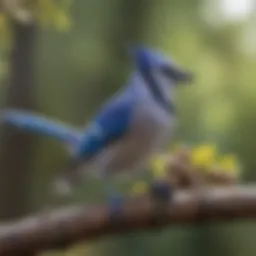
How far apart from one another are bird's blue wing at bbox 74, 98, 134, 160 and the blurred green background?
0.02m

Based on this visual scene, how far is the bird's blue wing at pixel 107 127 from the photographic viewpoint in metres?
0.95

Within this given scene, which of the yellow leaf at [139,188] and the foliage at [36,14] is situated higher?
the foliage at [36,14]

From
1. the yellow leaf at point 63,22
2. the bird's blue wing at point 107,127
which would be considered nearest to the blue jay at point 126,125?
the bird's blue wing at point 107,127

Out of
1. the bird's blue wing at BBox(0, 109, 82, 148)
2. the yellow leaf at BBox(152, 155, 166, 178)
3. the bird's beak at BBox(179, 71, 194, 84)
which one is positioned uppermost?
the bird's beak at BBox(179, 71, 194, 84)

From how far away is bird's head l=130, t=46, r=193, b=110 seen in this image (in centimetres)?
96

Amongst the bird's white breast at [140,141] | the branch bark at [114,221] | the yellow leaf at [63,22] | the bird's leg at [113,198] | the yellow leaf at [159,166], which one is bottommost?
the branch bark at [114,221]

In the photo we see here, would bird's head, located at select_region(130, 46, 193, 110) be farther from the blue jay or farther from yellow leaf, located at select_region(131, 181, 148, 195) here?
yellow leaf, located at select_region(131, 181, 148, 195)

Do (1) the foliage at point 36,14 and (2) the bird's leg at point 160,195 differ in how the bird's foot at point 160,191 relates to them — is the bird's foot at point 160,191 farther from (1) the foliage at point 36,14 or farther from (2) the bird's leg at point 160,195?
(1) the foliage at point 36,14

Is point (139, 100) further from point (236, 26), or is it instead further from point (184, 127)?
point (236, 26)

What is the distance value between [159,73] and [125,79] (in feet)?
0.18

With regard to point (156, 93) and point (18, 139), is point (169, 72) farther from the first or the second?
point (18, 139)

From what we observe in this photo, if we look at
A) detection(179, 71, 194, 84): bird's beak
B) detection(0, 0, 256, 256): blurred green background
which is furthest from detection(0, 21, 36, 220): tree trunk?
detection(179, 71, 194, 84): bird's beak

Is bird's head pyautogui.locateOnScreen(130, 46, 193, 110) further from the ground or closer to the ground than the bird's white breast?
further from the ground

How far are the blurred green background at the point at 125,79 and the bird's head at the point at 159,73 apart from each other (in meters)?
0.01
